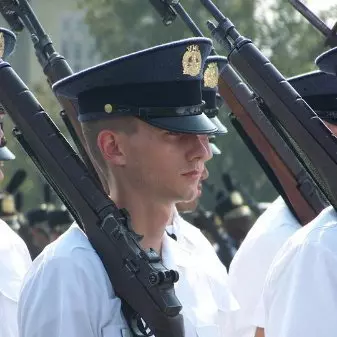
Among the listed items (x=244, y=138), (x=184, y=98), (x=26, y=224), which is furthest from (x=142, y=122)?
(x=26, y=224)

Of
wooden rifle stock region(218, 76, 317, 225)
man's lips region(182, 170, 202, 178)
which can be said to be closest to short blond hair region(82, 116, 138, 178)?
man's lips region(182, 170, 202, 178)

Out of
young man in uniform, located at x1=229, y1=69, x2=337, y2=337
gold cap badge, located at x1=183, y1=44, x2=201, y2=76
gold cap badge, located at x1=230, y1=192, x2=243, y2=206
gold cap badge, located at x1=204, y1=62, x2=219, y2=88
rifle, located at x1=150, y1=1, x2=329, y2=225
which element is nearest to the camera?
gold cap badge, located at x1=183, y1=44, x2=201, y2=76

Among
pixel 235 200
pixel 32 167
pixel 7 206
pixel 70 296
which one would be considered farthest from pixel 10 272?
pixel 32 167

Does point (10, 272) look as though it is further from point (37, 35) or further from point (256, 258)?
point (256, 258)

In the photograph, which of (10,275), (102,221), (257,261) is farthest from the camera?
(257,261)

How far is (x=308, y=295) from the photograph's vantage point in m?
3.93

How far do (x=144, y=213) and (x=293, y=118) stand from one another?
58 centimetres

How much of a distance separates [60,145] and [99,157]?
16 cm

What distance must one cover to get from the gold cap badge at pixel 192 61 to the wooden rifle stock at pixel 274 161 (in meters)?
1.89

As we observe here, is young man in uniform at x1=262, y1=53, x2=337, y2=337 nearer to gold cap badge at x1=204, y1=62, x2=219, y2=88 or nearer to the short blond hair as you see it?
the short blond hair

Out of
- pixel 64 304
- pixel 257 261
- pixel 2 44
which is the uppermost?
pixel 2 44

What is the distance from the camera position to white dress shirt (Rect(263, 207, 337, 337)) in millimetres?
3916

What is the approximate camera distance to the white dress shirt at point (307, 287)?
392 cm

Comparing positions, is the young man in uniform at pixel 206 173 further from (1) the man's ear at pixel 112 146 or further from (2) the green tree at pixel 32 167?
(2) the green tree at pixel 32 167
